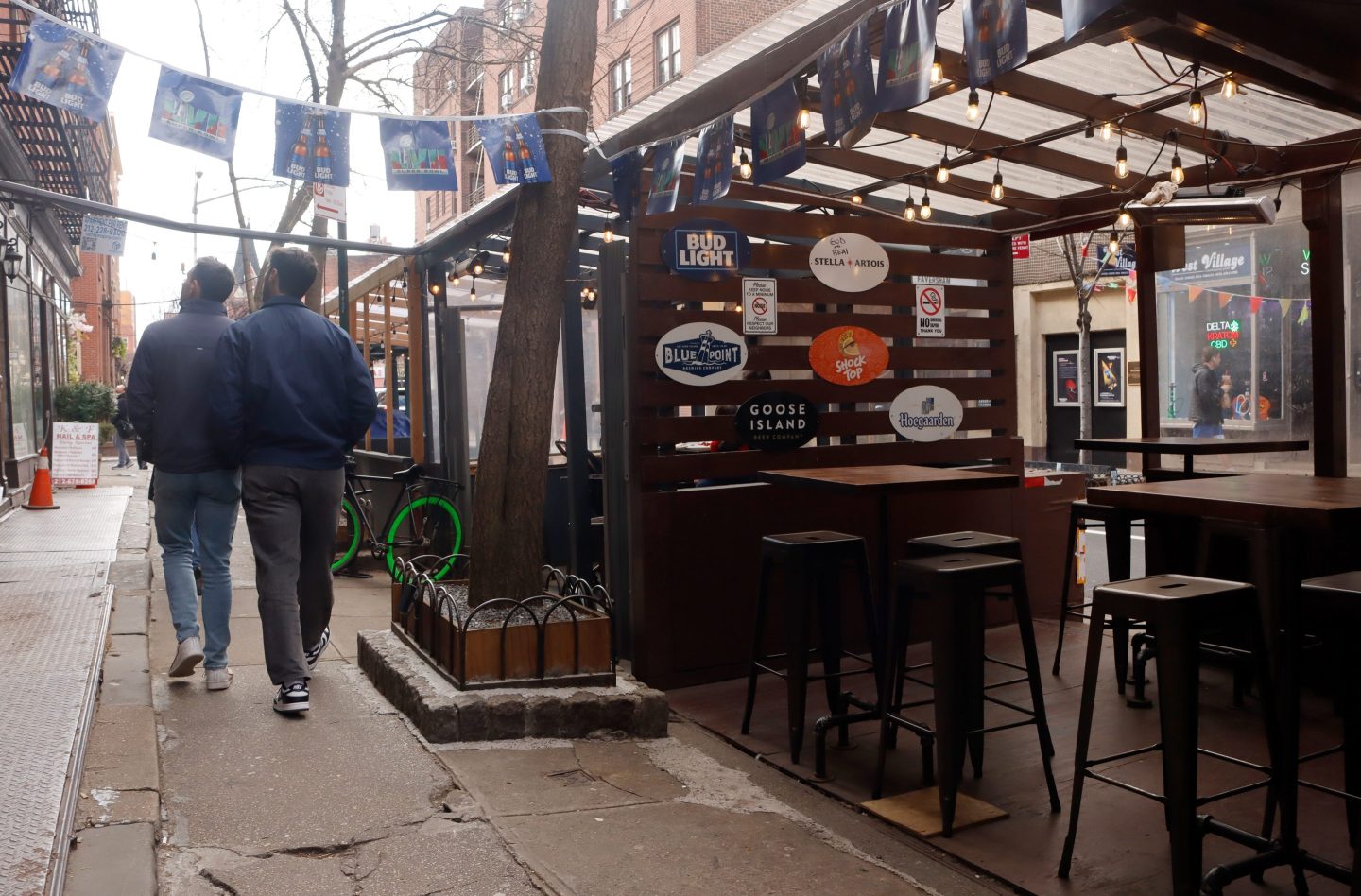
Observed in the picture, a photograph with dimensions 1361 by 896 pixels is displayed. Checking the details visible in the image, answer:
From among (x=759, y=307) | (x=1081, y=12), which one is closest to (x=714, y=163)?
(x=759, y=307)

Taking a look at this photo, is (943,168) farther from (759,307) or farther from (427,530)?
(427,530)

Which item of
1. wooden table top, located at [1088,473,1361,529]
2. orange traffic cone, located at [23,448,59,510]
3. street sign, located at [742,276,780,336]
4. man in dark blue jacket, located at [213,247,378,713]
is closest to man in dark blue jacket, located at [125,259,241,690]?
Answer: man in dark blue jacket, located at [213,247,378,713]

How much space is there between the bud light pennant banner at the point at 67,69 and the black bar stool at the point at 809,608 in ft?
12.9

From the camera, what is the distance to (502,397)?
17.9 ft

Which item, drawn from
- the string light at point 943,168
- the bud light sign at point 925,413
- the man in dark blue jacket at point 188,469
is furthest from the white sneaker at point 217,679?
the string light at point 943,168

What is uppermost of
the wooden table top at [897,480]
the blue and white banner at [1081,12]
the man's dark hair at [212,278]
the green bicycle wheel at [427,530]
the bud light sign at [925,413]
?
the blue and white banner at [1081,12]

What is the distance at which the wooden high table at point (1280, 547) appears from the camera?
3.27 m

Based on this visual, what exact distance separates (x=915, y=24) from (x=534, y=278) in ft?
7.17

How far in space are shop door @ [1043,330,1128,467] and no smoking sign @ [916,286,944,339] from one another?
60.2 ft

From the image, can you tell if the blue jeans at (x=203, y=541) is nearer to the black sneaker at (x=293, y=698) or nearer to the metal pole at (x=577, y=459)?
the black sneaker at (x=293, y=698)

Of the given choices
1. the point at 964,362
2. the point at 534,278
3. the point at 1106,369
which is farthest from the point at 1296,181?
the point at 1106,369

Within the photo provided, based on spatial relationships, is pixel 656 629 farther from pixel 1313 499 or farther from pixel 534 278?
pixel 1313 499

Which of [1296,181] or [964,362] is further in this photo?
[964,362]

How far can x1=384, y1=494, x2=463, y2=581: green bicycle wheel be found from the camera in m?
9.58
